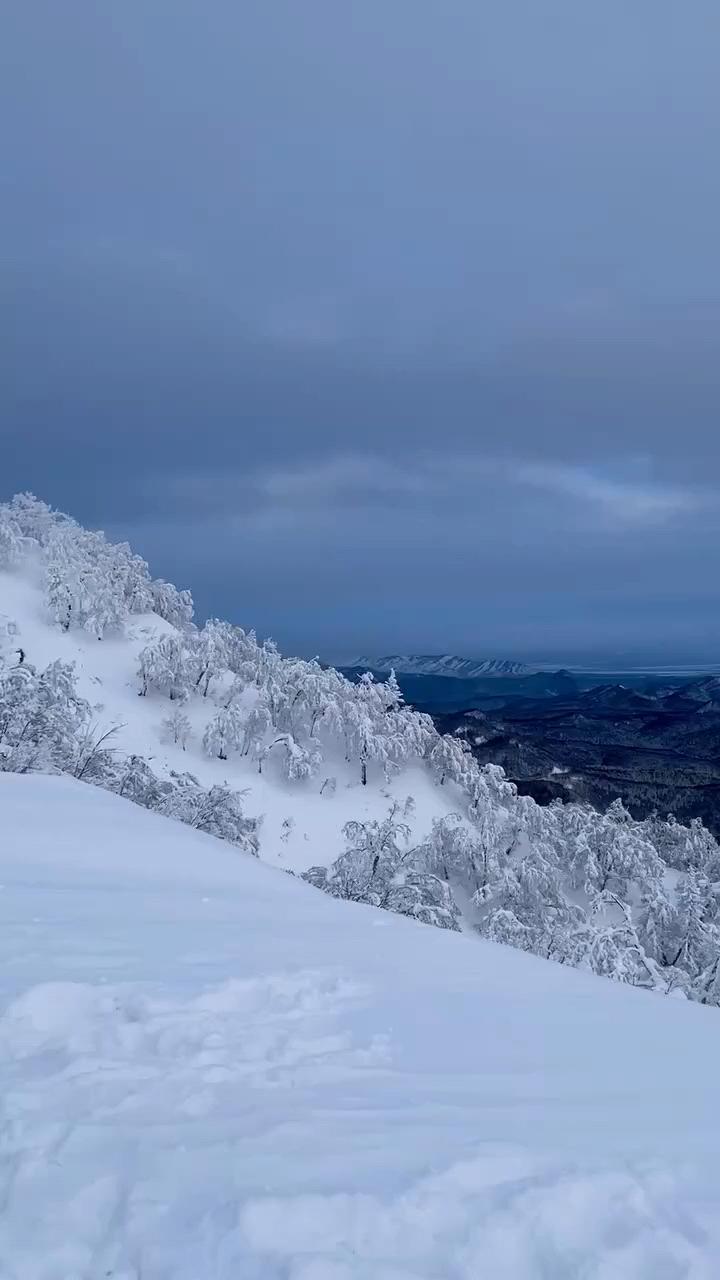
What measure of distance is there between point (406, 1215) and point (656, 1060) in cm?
218

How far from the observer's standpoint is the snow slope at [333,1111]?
238 centimetres

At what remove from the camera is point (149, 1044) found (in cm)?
370

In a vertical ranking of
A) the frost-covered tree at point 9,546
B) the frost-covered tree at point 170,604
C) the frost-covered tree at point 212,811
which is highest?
Answer: the frost-covered tree at point 9,546

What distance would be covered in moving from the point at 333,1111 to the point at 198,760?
21398mm

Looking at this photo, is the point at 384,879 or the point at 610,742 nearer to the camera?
the point at 384,879

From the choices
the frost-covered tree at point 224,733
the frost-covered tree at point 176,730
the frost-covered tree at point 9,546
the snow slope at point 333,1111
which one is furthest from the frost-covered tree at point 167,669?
the snow slope at point 333,1111

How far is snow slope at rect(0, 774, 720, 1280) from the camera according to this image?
2377 mm

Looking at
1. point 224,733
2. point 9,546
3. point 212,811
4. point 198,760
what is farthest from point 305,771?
point 9,546

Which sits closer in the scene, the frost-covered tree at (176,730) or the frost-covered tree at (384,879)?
the frost-covered tree at (384,879)

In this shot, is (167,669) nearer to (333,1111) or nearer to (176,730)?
(176,730)

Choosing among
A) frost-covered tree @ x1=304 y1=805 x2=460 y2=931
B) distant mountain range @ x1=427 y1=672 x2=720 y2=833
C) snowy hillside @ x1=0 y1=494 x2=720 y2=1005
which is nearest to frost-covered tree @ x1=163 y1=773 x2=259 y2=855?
snowy hillside @ x1=0 y1=494 x2=720 y2=1005

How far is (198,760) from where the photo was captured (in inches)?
938

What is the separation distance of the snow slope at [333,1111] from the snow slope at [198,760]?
54.0ft

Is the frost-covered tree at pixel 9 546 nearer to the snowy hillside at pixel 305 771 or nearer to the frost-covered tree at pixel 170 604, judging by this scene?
the snowy hillside at pixel 305 771
